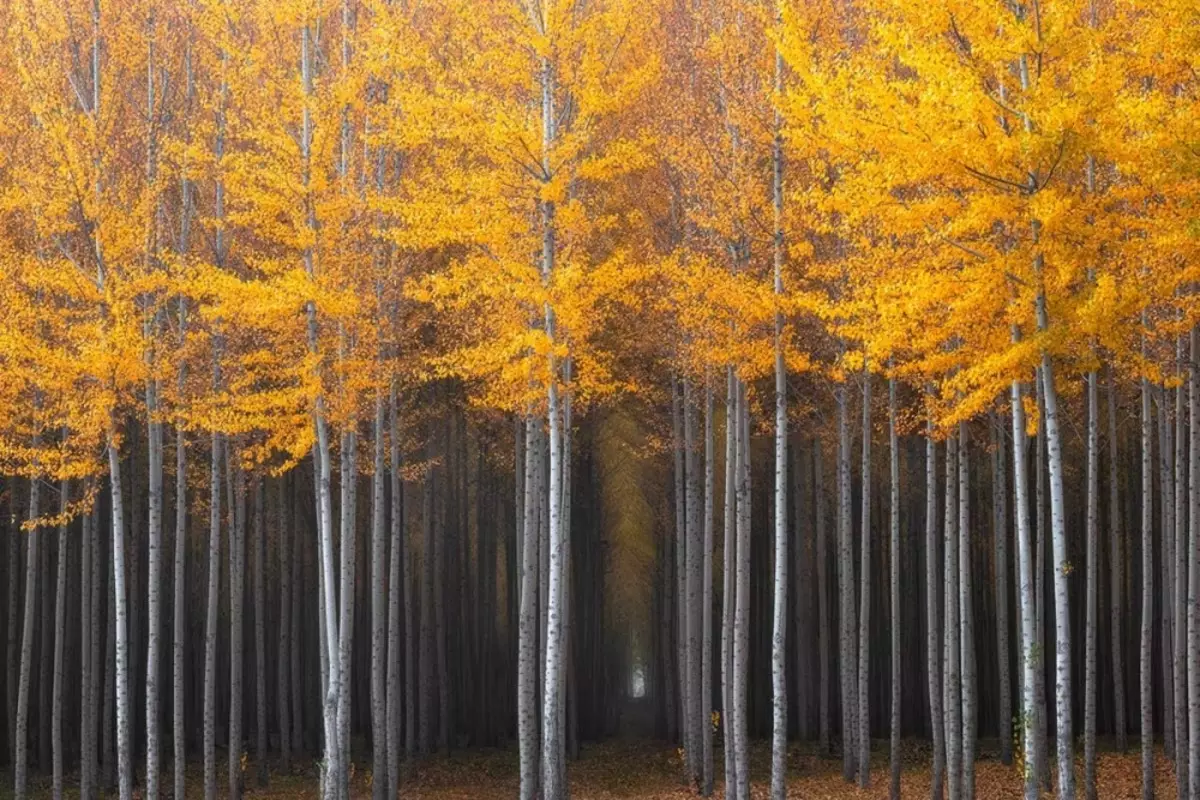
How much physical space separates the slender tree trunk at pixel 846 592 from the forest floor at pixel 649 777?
0.56m

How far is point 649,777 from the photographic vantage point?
2008 cm

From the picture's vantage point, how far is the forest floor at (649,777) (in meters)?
17.1

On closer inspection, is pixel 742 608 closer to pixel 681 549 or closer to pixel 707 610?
pixel 707 610

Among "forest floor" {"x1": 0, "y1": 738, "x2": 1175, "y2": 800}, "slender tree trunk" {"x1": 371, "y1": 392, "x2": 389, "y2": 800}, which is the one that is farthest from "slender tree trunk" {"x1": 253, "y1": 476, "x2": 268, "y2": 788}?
"slender tree trunk" {"x1": 371, "y1": 392, "x2": 389, "y2": 800}

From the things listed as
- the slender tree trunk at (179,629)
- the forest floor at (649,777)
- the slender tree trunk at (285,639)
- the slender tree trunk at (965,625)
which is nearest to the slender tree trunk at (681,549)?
the forest floor at (649,777)

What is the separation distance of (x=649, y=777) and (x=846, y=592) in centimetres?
543

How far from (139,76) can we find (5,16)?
2.87 m

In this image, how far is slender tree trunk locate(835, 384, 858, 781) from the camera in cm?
1571

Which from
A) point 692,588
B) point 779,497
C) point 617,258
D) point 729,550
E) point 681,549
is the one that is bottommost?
point 692,588

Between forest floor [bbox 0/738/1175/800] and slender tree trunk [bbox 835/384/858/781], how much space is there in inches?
21.9

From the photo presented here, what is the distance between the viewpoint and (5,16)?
1738cm

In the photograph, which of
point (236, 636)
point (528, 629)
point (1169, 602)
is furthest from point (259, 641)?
point (1169, 602)

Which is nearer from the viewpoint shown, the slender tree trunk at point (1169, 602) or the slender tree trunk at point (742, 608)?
the slender tree trunk at point (1169, 602)

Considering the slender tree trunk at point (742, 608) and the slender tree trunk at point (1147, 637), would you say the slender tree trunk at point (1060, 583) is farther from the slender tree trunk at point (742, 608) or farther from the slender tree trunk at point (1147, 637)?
the slender tree trunk at point (742, 608)
